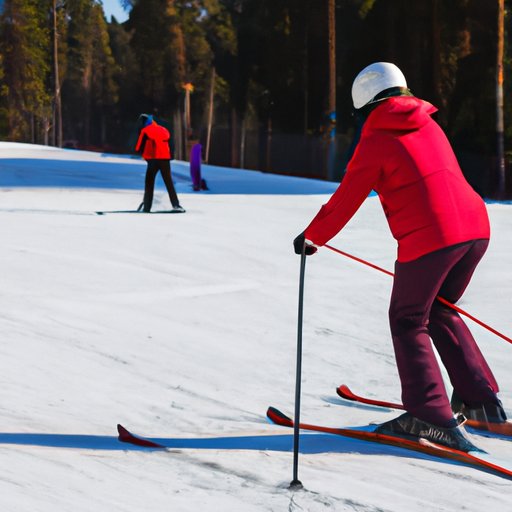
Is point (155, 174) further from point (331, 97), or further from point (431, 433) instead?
point (331, 97)

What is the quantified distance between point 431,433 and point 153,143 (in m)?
11.1

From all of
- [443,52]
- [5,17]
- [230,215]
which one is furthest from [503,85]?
[5,17]

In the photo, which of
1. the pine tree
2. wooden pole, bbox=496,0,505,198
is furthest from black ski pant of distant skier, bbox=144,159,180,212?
the pine tree

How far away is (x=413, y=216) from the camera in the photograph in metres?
4.42

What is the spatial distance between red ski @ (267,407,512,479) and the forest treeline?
476 inches

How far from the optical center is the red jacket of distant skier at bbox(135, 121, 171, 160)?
15.1 m

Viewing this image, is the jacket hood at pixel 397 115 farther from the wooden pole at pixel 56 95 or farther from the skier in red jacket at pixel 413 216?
the wooden pole at pixel 56 95

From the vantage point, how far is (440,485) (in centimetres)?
409

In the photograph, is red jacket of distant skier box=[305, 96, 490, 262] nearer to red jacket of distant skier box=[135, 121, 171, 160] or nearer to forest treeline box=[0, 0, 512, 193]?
red jacket of distant skier box=[135, 121, 171, 160]

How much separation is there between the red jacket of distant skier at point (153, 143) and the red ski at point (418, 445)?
10360mm

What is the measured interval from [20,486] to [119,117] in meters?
67.4

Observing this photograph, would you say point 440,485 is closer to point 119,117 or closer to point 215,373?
point 215,373

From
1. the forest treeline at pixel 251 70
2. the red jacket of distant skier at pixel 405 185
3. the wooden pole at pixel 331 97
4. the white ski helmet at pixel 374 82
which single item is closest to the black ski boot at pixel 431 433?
the red jacket of distant skier at pixel 405 185

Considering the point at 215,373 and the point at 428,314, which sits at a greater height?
the point at 428,314
